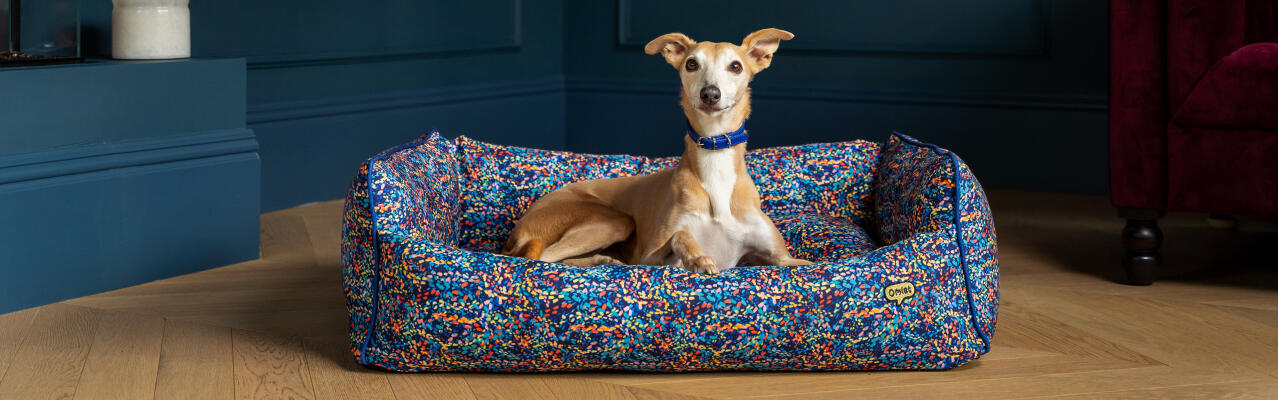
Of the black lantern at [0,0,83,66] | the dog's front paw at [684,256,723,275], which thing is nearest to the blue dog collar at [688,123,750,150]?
the dog's front paw at [684,256,723,275]

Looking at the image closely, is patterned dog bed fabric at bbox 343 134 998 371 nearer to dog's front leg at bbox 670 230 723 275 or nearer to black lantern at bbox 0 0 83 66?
dog's front leg at bbox 670 230 723 275

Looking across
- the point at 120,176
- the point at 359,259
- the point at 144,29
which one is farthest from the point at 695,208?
the point at 144,29

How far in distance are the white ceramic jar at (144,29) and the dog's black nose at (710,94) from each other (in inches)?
64.3

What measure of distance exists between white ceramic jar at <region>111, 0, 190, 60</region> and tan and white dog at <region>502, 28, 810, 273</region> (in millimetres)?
1160

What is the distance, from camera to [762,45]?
105 inches

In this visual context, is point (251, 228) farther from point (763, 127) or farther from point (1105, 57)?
point (1105, 57)

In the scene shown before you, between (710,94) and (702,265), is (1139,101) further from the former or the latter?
(702,265)

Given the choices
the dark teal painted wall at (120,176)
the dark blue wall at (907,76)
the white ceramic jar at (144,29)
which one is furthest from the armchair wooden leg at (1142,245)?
the white ceramic jar at (144,29)

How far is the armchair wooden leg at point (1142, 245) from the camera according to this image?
10.1 feet

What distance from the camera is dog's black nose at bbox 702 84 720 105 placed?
240 centimetres

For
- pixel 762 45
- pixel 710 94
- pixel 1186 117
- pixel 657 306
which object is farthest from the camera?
pixel 1186 117

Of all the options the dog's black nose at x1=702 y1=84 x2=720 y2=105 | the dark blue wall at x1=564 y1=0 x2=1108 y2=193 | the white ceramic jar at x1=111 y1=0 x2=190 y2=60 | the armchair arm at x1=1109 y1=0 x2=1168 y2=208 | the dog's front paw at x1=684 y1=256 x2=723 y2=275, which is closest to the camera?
the dog's front paw at x1=684 y1=256 x2=723 y2=275

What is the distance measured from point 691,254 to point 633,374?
10.5 inches

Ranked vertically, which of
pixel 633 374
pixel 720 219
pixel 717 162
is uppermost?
pixel 717 162
